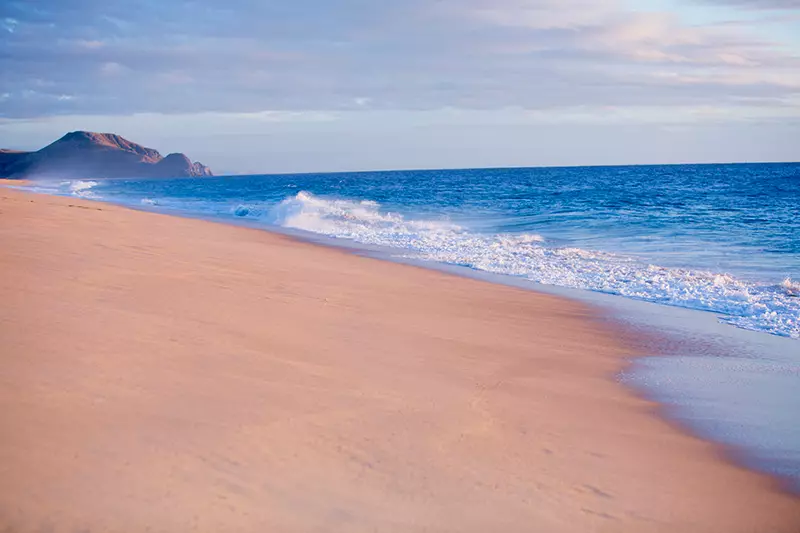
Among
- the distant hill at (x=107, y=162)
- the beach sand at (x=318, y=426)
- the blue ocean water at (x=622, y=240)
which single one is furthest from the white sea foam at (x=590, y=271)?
the distant hill at (x=107, y=162)

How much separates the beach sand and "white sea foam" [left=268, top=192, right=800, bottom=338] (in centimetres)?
277

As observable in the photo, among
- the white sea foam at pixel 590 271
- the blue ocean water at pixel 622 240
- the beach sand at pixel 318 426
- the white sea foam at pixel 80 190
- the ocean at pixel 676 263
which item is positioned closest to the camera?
the beach sand at pixel 318 426

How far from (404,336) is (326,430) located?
9.16ft

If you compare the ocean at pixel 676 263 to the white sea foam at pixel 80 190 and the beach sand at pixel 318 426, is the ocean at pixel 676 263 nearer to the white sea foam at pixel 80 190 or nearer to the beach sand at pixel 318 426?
the beach sand at pixel 318 426

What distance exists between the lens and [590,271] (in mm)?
12578

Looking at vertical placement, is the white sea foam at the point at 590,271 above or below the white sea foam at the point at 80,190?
below

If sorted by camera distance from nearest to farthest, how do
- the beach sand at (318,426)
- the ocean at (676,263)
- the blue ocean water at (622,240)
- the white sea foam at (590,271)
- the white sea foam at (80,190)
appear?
the beach sand at (318,426) < the ocean at (676,263) < the white sea foam at (590,271) < the blue ocean water at (622,240) < the white sea foam at (80,190)

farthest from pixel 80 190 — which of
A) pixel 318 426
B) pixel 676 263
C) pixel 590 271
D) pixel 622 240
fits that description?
pixel 318 426

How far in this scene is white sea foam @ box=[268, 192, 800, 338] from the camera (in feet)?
29.6

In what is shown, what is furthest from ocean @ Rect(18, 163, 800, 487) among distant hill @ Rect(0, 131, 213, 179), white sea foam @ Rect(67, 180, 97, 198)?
distant hill @ Rect(0, 131, 213, 179)

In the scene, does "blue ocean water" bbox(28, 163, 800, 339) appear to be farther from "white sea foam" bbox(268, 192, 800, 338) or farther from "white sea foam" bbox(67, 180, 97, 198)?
"white sea foam" bbox(67, 180, 97, 198)

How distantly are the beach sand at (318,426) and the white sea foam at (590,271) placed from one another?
9.09 ft

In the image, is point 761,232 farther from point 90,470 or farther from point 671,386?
point 90,470

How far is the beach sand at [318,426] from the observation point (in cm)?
335
